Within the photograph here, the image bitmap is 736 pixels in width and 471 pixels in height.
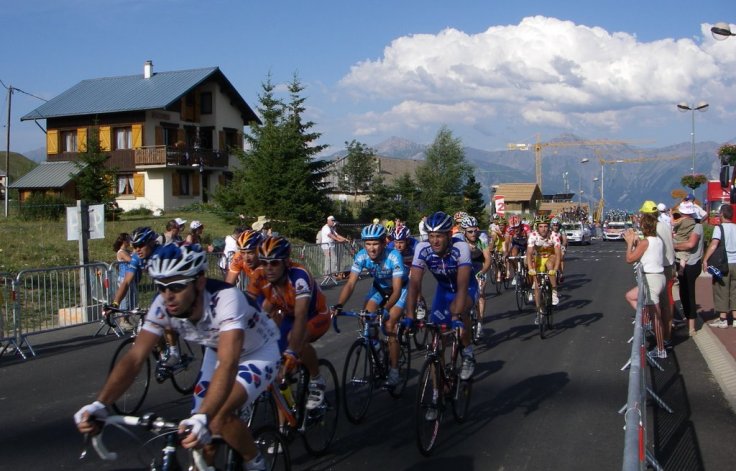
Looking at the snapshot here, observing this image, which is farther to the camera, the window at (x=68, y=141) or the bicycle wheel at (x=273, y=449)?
the window at (x=68, y=141)

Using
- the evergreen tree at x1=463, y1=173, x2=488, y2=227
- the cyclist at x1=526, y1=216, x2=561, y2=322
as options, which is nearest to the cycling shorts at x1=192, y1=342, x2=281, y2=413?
the cyclist at x1=526, y1=216, x2=561, y2=322

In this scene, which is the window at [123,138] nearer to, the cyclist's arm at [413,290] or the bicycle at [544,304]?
the bicycle at [544,304]

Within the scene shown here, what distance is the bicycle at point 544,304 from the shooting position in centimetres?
1173

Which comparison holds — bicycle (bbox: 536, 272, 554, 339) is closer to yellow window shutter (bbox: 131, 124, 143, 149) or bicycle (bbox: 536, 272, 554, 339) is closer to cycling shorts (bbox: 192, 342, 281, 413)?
cycling shorts (bbox: 192, 342, 281, 413)

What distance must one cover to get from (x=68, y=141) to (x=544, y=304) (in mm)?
42254

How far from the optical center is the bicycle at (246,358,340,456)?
529 centimetres

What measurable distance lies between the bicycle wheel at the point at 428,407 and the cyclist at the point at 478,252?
16.6 feet

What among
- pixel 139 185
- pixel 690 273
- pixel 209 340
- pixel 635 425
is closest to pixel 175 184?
pixel 139 185

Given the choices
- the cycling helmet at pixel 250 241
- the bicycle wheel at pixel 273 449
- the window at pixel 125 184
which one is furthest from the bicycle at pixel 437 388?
the window at pixel 125 184

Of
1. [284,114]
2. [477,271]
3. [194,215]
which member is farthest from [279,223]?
[477,271]

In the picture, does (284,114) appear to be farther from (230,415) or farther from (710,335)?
(230,415)

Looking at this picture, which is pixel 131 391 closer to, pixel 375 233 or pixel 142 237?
pixel 142 237

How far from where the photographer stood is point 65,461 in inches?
234

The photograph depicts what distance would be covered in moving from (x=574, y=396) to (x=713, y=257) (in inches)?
186
